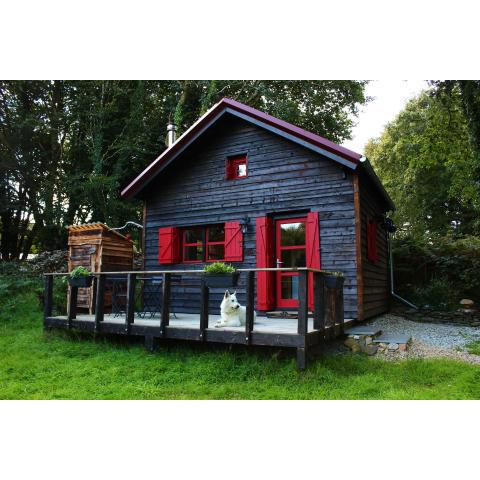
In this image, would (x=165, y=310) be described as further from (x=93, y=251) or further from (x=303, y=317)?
(x=93, y=251)

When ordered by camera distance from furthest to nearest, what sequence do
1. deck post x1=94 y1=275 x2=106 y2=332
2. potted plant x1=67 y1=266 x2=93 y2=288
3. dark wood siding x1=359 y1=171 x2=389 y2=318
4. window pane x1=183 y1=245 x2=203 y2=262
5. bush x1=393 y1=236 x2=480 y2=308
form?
1. bush x1=393 y1=236 x2=480 y2=308
2. window pane x1=183 y1=245 x2=203 y2=262
3. dark wood siding x1=359 y1=171 x2=389 y2=318
4. potted plant x1=67 y1=266 x2=93 y2=288
5. deck post x1=94 y1=275 x2=106 y2=332

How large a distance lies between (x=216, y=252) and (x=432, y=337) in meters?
4.38

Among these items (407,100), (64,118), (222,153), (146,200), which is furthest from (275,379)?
(407,100)

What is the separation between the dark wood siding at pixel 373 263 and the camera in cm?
738

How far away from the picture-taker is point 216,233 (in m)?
8.46

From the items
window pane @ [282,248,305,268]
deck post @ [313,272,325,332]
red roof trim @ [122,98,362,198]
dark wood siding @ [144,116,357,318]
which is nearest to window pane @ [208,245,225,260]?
dark wood siding @ [144,116,357,318]

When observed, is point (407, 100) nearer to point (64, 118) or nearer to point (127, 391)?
point (64, 118)

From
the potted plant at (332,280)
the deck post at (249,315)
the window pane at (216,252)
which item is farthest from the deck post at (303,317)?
the window pane at (216,252)

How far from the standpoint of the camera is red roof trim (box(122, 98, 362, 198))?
676cm

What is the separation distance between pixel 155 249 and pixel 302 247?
3.57 m

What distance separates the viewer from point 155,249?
9.15m

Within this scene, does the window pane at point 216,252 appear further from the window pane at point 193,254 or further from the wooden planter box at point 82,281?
the wooden planter box at point 82,281

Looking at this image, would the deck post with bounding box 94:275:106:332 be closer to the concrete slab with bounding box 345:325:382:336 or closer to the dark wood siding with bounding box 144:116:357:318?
the dark wood siding with bounding box 144:116:357:318

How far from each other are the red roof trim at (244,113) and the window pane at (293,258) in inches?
74.4
